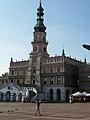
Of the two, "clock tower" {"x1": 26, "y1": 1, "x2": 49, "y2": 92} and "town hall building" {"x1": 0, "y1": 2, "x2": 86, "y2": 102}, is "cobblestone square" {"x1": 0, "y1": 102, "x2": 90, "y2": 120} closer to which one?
"town hall building" {"x1": 0, "y1": 2, "x2": 86, "y2": 102}

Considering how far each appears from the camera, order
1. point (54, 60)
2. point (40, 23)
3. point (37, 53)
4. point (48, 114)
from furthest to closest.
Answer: point (40, 23) < point (37, 53) < point (54, 60) < point (48, 114)

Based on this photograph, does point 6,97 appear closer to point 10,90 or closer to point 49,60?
point 10,90

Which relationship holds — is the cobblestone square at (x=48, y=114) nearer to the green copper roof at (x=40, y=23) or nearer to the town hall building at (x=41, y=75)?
the town hall building at (x=41, y=75)

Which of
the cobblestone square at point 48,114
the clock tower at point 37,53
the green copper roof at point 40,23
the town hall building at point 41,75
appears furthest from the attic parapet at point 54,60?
the cobblestone square at point 48,114

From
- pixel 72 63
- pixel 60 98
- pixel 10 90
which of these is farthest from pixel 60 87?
pixel 10 90

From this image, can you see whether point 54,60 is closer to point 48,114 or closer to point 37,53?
point 37,53

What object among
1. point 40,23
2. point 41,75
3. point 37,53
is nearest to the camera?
point 41,75

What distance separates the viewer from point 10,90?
73750mm

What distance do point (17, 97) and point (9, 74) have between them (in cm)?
1677

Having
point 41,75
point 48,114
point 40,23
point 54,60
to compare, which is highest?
point 40,23

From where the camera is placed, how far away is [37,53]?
262 feet

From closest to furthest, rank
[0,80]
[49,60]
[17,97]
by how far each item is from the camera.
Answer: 1. [17,97]
2. [49,60]
3. [0,80]

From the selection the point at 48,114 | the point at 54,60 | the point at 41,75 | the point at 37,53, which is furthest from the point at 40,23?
the point at 48,114

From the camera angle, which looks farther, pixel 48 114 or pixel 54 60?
pixel 54 60
